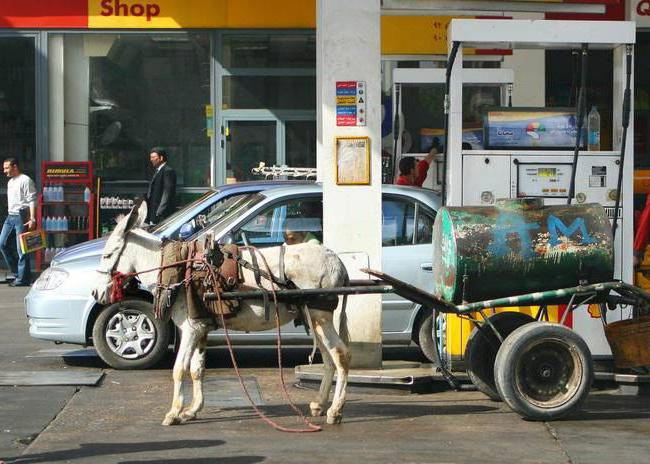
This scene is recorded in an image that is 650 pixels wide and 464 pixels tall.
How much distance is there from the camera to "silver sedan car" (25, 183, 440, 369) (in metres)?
10.8

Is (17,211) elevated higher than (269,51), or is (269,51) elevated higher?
(269,51)

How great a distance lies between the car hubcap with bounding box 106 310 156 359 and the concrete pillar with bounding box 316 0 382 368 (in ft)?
6.30

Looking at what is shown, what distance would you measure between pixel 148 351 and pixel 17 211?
774 centimetres

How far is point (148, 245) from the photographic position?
339 inches

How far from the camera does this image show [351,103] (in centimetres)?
1016

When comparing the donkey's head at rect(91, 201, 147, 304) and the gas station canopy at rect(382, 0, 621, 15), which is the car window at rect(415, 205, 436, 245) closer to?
the gas station canopy at rect(382, 0, 621, 15)

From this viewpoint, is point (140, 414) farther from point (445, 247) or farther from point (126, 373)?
point (445, 247)

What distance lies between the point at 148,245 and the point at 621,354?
3.66 metres

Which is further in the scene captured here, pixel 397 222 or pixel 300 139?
pixel 300 139

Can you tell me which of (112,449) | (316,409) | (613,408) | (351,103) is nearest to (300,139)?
(351,103)

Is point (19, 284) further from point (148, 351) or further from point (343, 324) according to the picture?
point (343, 324)

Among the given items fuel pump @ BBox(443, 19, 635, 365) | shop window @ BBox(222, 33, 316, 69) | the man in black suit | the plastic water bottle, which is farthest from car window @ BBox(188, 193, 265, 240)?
shop window @ BBox(222, 33, 316, 69)

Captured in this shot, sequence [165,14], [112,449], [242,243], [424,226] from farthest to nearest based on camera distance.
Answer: [165,14]
[424,226]
[242,243]
[112,449]

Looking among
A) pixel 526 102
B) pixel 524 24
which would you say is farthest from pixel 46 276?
pixel 526 102
